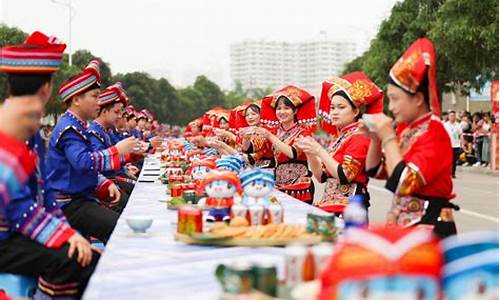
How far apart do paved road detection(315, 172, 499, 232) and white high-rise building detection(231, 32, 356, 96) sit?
135m

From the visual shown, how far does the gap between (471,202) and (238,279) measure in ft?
42.4

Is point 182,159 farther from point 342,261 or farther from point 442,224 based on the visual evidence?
point 342,261

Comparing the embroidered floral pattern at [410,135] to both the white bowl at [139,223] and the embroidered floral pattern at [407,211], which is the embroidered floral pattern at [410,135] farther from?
the white bowl at [139,223]

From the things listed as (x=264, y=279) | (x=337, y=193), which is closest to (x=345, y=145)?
(x=337, y=193)

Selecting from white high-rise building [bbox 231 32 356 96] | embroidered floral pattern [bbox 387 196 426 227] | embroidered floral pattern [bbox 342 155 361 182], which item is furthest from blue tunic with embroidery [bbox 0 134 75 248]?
white high-rise building [bbox 231 32 356 96]

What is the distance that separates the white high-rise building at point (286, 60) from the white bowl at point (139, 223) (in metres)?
150

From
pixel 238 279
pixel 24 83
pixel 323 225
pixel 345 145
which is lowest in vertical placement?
pixel 323 225

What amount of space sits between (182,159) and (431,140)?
5948 mm

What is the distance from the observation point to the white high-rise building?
512 ft

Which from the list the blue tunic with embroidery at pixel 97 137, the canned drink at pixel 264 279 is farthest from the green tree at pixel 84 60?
the canned drink at pixel 264 279

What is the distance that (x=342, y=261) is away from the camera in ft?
7.13

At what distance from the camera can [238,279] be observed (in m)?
2.50

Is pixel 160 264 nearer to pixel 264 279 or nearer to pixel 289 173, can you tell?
pixel 264 279

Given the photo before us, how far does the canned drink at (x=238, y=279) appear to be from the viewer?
8.20ft
